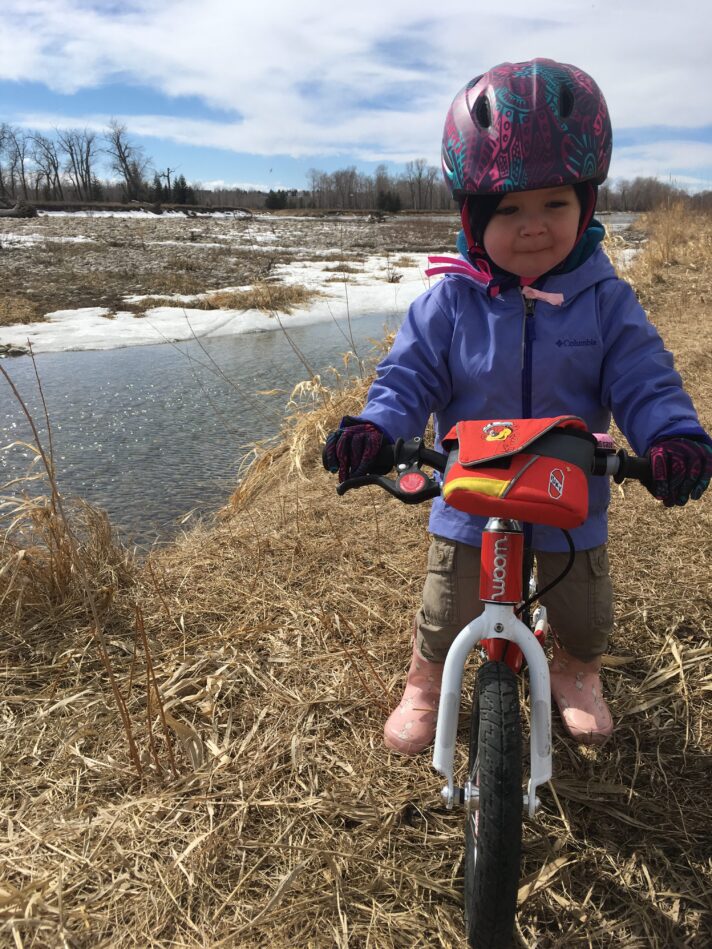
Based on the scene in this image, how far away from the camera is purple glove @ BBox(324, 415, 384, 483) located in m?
1.41

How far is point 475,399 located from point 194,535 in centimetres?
235

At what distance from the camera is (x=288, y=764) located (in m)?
1.95

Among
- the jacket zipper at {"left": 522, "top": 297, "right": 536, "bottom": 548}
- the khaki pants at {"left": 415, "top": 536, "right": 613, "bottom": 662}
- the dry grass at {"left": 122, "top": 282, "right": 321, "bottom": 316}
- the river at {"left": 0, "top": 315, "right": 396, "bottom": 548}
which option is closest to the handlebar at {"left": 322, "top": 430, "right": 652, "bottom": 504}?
the jacket zipper at {"left": 522, "top": 297, "right": 536, "bottom": 548}

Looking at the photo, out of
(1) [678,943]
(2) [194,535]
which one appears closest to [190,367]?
(2) [194,535]

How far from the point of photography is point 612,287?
5.61ft

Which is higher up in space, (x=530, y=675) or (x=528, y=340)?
(x=528, y=340)

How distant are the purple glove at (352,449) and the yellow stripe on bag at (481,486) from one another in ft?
0.76

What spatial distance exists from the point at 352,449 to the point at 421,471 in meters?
0.19

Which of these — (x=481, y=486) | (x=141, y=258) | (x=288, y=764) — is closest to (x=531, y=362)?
(x=481, y=486)

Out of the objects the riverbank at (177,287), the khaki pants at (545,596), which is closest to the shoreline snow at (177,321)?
the riverbank at (177,287)

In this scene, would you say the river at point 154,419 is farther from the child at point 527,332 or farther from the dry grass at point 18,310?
the dry grass at point 18,310

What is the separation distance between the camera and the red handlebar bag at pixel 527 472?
46.8 inches

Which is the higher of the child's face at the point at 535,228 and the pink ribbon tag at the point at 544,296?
the child's face at the point at 535,228

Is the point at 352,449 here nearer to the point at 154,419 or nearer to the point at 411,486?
the point at 411,486
